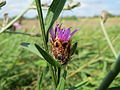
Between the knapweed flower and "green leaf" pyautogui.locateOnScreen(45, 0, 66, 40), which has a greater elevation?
"green leaf" pyautogui.locateOnScreen(45, 0, 66, 40)

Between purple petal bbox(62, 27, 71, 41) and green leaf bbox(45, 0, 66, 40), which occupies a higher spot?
green leaf bbox(45, 0, 66, 40)

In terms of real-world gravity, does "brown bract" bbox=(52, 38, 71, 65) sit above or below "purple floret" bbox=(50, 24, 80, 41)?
below

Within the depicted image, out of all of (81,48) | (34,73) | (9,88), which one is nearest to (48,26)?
(9,88)

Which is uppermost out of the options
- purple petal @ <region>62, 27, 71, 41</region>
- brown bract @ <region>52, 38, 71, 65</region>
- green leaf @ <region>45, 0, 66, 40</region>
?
green leaf @ <region>45, 0, 66, 40</region>

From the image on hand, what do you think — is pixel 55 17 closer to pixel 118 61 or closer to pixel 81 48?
pixel 118 61

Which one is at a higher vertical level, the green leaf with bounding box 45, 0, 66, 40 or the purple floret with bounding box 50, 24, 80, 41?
the green leaf with bounding box 45, 0, 66, 40

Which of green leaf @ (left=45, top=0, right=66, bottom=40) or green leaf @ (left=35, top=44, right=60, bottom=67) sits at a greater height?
green leaf @ (left=45, top=0, right=66, bottom=40)

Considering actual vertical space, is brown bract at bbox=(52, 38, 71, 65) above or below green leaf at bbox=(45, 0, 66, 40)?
below

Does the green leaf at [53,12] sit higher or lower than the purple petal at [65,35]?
higher
